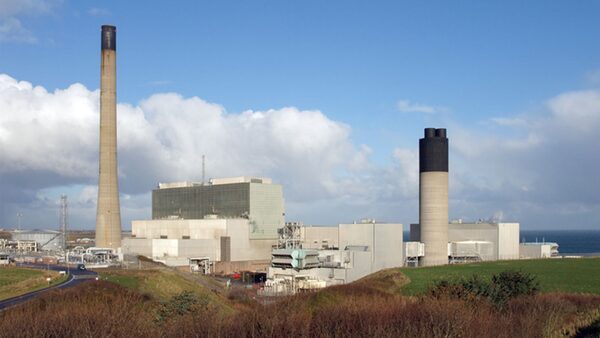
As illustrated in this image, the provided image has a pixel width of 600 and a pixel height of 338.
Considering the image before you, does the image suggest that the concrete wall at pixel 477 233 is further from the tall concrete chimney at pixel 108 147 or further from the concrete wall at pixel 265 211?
the tall concrete chimney at pixel 108 147

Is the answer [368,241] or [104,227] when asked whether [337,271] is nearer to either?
[368,241]

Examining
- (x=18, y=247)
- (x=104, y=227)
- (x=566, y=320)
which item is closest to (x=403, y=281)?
(x=566, y=320)

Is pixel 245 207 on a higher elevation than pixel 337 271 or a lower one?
higher

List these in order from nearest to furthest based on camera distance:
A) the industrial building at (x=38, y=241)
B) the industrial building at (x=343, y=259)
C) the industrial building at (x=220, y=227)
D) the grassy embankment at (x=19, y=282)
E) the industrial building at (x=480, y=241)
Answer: the grassy embankment at (x=19, y=282), the industrial building at (x=343, y=259), the industrial building at (x=220, y=227), the industrial building at (x=480, y=241), the industrial building at (x=38, y=241)

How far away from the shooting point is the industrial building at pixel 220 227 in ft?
339

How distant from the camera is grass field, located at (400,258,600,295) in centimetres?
6388

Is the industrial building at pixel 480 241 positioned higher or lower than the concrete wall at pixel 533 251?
higher

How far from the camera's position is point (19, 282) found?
6078 cm

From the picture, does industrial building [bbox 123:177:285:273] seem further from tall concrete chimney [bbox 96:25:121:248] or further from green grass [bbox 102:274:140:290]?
green grass [bbox 102:274:140:290]

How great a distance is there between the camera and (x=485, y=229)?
108375 millimetres

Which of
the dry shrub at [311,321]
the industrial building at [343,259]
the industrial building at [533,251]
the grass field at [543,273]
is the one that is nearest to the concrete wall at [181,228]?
the industrial building at [343,259]

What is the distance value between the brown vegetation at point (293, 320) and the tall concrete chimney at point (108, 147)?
6666 centimetres

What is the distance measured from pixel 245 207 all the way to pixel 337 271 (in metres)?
34.6

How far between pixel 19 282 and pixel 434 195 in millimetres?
61010
